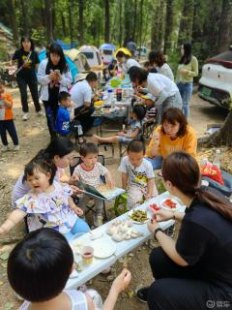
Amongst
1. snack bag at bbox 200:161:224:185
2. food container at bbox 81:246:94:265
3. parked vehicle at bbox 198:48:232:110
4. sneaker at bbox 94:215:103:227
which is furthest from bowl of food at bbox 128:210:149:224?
parked vehicle at bbox 198:48:232:110

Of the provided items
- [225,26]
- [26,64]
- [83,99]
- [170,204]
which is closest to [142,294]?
[170,204]

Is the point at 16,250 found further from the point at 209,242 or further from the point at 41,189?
the point at 41,189

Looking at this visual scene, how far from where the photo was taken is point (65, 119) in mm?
5766

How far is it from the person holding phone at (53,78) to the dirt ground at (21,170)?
2.70ft

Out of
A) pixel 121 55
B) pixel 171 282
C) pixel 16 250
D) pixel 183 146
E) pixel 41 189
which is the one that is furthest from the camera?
pixel 121 55

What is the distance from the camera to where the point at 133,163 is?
150 inches

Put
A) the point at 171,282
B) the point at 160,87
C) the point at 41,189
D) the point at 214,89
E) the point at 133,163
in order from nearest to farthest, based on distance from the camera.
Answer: the point at 171,282 < the point at 41,189 < the point at 133,163 < the point at 160,87 < the point at 214,89

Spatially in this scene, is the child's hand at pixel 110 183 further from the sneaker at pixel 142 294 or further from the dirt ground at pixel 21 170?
the sneaker at pixel 142 294

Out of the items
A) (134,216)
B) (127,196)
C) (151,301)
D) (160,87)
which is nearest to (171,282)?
(151,301)

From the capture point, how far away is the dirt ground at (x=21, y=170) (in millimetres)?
3010

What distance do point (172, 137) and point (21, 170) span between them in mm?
2791

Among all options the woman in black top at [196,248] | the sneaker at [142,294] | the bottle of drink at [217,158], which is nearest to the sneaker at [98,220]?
the sneaker at [142,294]

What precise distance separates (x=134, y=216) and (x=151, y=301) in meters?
0.84

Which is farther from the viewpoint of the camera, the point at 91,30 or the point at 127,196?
the point at 91,30
